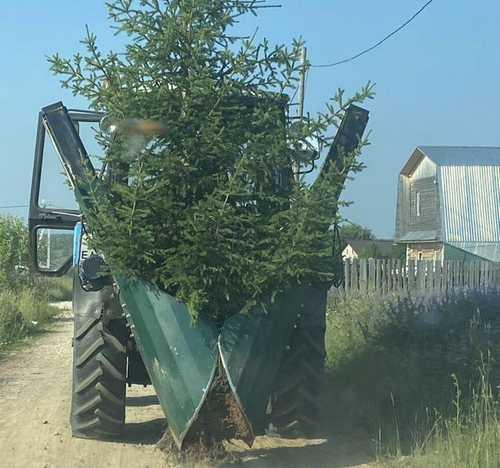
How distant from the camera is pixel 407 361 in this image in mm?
9883

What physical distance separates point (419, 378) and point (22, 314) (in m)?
Answer: 14.6

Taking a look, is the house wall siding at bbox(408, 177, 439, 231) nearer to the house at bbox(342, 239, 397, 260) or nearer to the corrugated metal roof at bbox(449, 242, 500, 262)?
the corrugated metal roof at bbox(449, 242, 500, 262)

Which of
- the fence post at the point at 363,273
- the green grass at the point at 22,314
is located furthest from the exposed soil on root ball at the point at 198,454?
the fence post at the point at 363,273

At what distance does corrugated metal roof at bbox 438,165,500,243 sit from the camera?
117ft

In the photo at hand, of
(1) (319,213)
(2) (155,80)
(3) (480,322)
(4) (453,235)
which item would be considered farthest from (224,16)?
(4) (453,235)

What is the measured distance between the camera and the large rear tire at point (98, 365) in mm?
7523

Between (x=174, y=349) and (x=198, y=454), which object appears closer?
(x=174, y=349)

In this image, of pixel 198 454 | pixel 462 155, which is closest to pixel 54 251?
pixel 198 454

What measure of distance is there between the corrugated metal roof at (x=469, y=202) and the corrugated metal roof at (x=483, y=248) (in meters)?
0.16

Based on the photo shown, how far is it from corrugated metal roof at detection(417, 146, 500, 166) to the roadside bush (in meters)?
24.7

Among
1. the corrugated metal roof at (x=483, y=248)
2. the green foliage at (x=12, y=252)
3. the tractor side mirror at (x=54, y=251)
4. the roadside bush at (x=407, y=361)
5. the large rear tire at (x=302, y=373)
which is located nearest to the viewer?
the large rear tire at (x=302, y=373)

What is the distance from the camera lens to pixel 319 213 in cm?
679

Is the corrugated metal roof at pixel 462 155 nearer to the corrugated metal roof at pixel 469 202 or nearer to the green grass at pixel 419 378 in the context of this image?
the corrugated metal roof at pixel 469 202

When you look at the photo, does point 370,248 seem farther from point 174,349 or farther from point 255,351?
point 174,349
